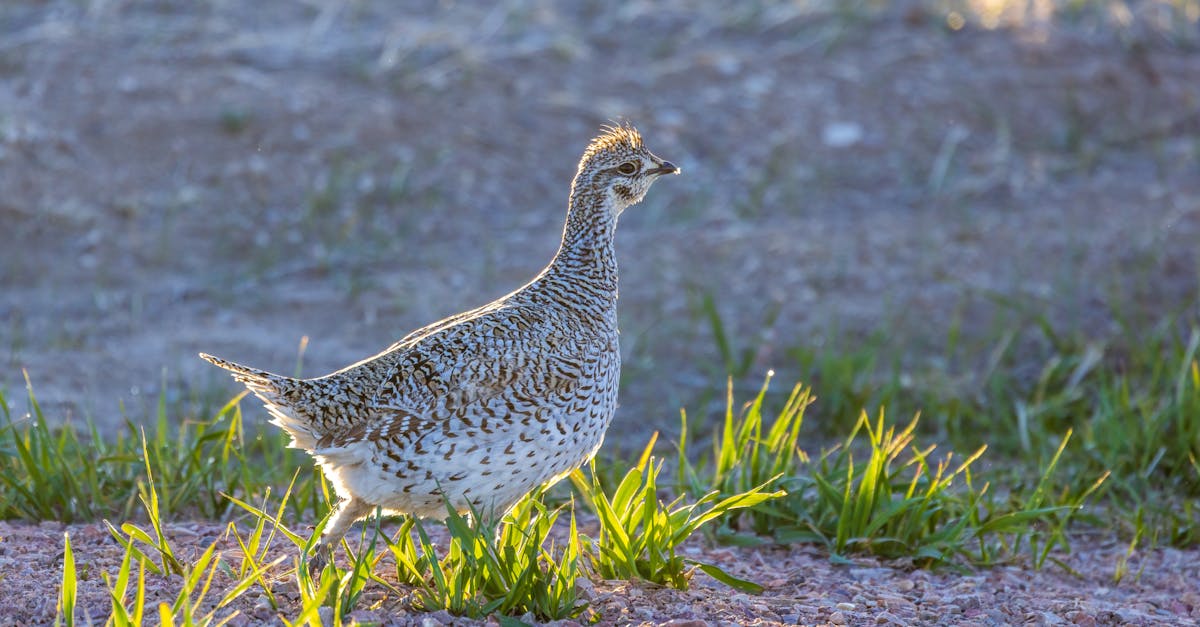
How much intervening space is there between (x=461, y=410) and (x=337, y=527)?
1.66ft

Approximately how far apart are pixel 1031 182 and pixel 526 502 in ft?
20.3

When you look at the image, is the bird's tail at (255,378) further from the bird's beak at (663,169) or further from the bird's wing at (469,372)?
the bird's beak at (663,169)

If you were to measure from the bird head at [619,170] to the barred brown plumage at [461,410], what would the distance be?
52 centimetres

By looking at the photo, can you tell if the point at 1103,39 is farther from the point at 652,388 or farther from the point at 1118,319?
the point at 652,388

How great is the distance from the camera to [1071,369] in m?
7.23

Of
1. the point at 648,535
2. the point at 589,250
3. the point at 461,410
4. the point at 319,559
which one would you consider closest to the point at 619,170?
the point at 589,250

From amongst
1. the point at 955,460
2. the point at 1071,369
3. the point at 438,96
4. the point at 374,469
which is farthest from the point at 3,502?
the point at 438,96

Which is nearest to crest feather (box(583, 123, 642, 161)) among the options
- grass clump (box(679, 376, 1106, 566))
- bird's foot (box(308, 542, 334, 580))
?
grass clump (box(679, 376, 1106, 566))

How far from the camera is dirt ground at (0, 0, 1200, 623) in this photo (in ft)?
25.6

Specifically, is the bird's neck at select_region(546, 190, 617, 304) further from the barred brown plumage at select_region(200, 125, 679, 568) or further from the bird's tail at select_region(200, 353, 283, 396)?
the bird's tail at select_region(200, 353, 283, 396)

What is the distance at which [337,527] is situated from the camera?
4.34 m

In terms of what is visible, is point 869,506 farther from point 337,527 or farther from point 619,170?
point 337,527

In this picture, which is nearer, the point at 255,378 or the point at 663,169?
the point at 255,378

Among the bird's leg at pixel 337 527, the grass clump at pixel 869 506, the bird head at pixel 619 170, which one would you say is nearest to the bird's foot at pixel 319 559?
the bird's leg at pixel 337 527
